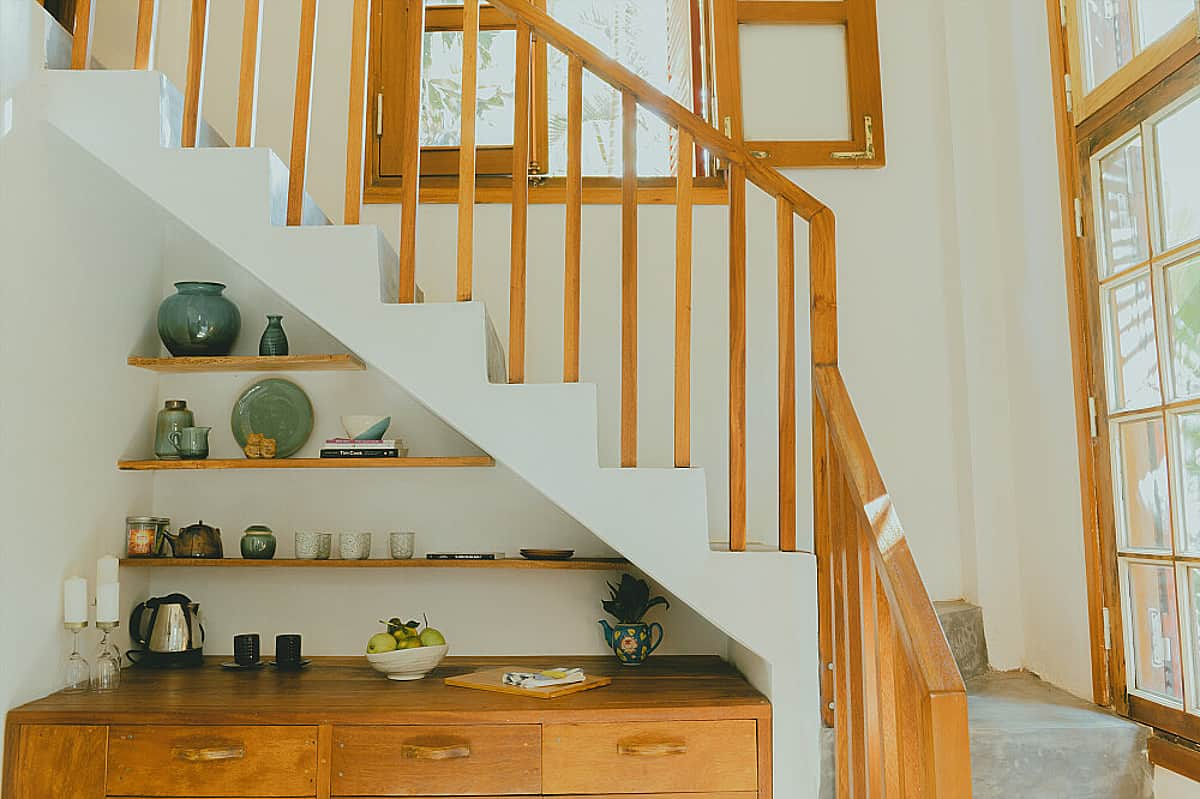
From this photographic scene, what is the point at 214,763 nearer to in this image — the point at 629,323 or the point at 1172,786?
the point at 629,323

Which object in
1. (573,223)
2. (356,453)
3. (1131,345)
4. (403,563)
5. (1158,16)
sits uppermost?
(1158,16)

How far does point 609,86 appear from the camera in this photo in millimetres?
3666

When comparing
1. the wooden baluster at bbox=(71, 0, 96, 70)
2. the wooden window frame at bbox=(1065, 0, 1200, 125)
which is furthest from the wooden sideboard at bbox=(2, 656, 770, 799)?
the wooden window frame at bbox=(1065, 0, 1200, 125)

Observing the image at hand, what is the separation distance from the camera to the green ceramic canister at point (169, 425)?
10.4ft

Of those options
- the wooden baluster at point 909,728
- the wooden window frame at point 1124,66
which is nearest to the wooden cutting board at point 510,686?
the wooden baluster at point 909,728

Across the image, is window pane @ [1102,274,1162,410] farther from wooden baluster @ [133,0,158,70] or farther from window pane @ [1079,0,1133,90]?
wooden baluster @ [133,0,158,70]

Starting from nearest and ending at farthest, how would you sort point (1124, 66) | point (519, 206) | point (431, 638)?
1. point (519, 206)
2. point (1124, 66)
3. point (431, 638)

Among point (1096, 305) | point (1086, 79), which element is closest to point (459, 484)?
point (1096, 305)

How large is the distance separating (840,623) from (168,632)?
75.5 inches

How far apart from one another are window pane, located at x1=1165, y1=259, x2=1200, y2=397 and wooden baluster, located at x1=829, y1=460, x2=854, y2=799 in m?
0.90

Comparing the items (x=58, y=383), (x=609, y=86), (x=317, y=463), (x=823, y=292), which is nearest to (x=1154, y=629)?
(x=823, y=292)

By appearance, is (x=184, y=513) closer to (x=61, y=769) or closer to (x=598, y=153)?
(x=61, y=769)

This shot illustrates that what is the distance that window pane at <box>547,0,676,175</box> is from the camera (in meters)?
3.64

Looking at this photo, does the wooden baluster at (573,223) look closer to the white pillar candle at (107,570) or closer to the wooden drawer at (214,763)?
the wooden drawer at (214,763)
